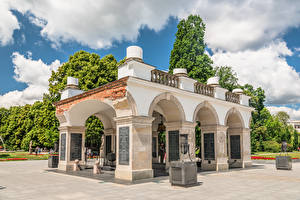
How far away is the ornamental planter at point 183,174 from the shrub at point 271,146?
38.0 metres

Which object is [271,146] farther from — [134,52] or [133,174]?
[134,52]

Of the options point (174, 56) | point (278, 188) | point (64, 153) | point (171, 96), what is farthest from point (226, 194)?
point (174, 56)

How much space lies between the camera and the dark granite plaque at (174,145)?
42.6 feet

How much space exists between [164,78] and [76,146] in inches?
278

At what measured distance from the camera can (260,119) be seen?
152 ft

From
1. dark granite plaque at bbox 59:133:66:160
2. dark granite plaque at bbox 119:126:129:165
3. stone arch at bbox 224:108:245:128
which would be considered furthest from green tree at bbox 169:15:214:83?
dark granite plaque at bbox 119:126:129:165

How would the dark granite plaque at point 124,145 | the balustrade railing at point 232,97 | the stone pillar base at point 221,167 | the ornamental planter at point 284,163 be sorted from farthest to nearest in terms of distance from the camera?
the balustrade railing at point 232,97
the ornamental planter at point 284,163
the stone pillar base at point 221,167
the dark granite plaque at point 124,145

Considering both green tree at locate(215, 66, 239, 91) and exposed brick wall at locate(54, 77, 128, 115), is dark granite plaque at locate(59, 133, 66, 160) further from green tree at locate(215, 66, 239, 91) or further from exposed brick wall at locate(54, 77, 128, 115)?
green tree at locate(215, 66, 239, 91)

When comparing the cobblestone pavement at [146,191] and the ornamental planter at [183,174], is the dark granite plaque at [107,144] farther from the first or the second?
the ornamental planter at [183,174]

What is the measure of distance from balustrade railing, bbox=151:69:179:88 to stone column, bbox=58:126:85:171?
626cm

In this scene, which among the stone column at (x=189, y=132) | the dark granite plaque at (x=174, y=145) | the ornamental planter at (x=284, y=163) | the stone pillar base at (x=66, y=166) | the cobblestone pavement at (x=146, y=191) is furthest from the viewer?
the ornamental planter at (x=284, y=163)

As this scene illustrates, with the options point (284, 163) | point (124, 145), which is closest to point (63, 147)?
point (124, 145)

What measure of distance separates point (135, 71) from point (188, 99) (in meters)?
3.99

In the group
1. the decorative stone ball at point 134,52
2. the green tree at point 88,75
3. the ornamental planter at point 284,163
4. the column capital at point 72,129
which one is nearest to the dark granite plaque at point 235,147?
the ornamental planter at point 284,163
